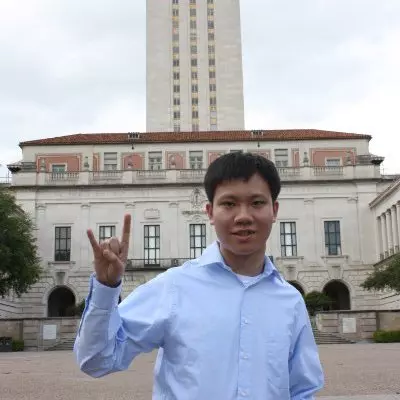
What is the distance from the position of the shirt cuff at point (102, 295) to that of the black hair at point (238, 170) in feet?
2.17

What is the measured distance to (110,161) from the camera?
52.9 metres

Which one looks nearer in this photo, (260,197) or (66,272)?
(260,197)

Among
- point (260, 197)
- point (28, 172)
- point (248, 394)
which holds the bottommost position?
point (248, 394)

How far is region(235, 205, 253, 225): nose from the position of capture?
2.57m

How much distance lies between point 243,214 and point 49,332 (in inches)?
1241

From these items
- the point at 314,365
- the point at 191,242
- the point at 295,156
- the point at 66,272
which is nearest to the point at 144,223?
the point at 191,242

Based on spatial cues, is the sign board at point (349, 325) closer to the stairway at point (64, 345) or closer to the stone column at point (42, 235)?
the stairway at point (64, 345)

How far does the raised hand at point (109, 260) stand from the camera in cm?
223

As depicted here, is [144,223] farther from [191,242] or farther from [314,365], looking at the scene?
[314,365]

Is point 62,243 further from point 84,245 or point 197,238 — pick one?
point 197,238

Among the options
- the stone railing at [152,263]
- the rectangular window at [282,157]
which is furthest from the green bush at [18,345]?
the rectangular window at [282,157]

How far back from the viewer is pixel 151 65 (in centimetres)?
9912

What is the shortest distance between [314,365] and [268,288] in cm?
39

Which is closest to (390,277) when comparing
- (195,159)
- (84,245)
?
(195,159)
